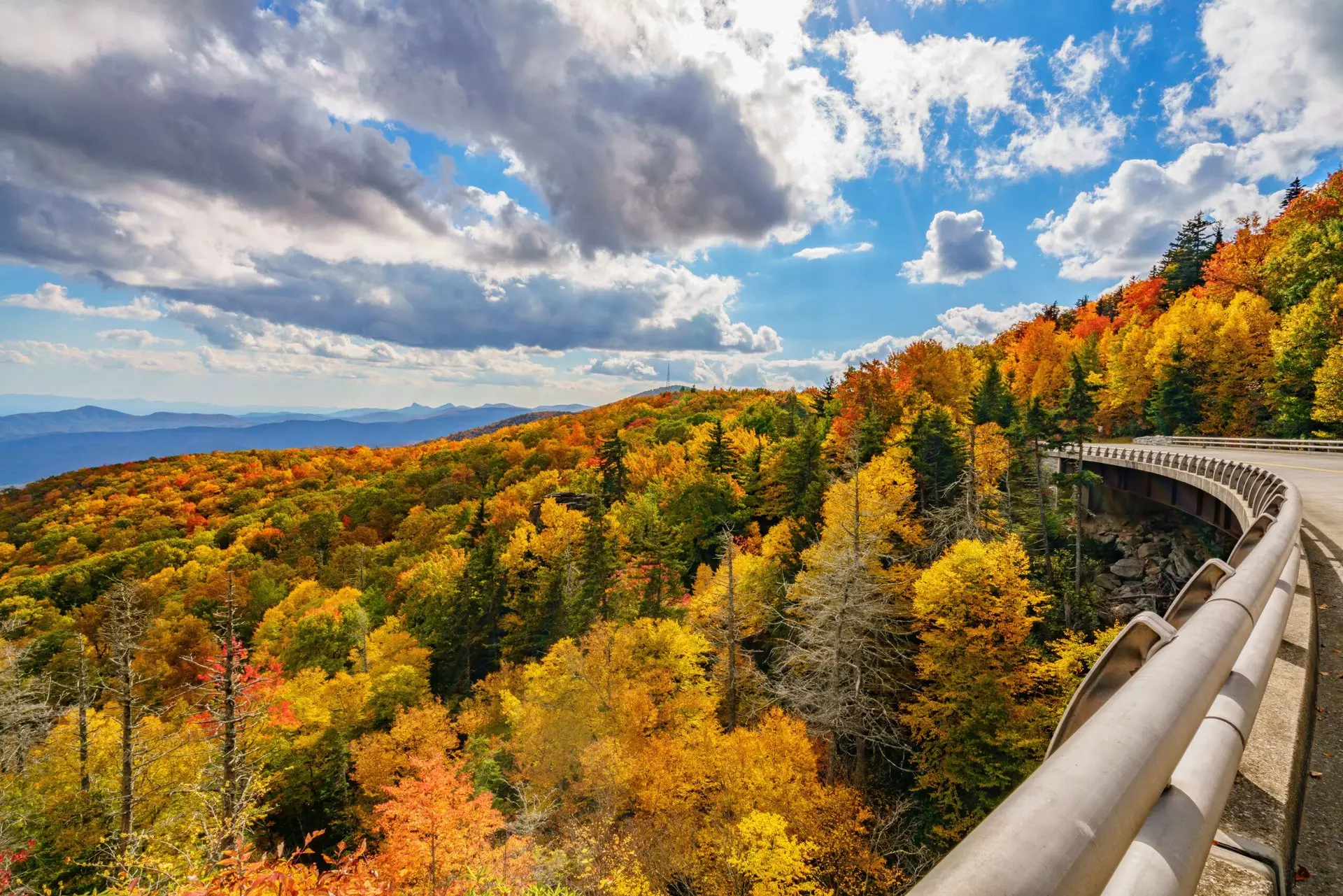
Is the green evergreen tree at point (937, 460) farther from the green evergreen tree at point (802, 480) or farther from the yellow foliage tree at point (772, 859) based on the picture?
the yellow foliage tree at point (772, 859)

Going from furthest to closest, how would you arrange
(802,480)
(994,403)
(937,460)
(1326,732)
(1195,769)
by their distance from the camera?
(994,403)
(802,480)
(937,460)
(1326,732)
(1195,769)

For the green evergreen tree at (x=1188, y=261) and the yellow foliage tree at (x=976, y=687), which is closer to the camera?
the yellow foliage tree at (x=976, y=687)

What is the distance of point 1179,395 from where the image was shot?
4450 cm

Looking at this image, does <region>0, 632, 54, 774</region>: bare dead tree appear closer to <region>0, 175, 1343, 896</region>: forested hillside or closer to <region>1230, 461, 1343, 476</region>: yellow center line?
<region>0, 175, 1343, 896</region>: forested hillside

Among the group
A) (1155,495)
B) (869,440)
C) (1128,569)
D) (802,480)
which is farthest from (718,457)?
(1155,495)

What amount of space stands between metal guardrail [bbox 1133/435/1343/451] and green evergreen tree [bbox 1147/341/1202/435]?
370cm

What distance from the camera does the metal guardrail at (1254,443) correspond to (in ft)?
81.9

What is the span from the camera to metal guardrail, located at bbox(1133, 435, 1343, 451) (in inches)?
983

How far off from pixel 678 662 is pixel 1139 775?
30054 mm

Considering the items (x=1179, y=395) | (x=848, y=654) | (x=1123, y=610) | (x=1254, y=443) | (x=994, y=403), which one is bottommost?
(x=1123, y=610)

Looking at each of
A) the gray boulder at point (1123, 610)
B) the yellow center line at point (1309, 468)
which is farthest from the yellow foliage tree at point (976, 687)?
the yellow center line at point (1309, 468)

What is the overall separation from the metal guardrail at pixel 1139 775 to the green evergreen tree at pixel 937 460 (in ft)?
121

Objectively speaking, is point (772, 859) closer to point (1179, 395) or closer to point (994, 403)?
point (994, 403)

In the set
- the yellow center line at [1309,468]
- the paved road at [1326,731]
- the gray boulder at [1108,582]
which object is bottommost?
the gray boulder at [1108,582]
